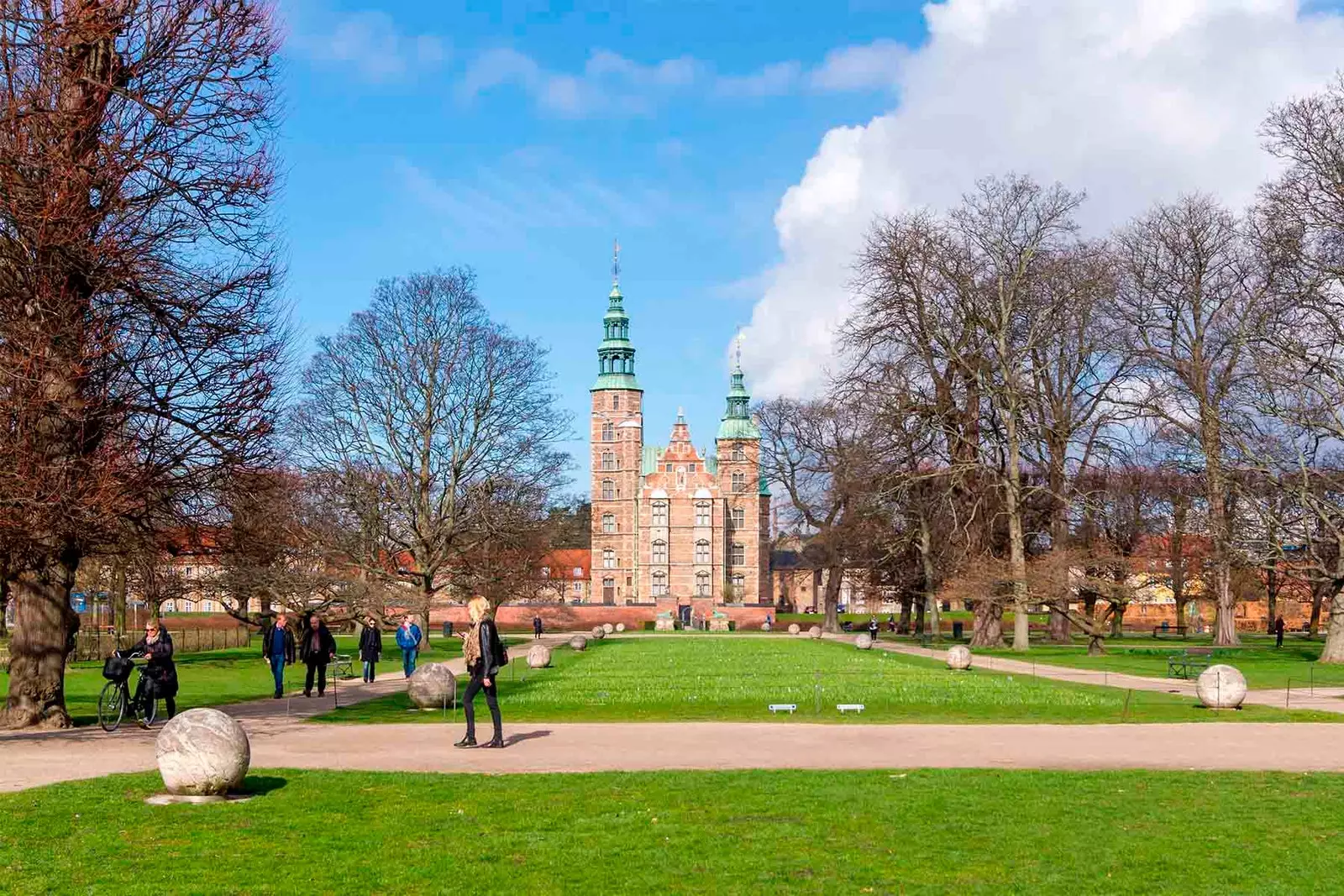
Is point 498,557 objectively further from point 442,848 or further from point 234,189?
point 442,848

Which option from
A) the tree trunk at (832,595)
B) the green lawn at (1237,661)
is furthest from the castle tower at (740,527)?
the green lawn at (1237,661)

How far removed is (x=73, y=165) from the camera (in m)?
17.9

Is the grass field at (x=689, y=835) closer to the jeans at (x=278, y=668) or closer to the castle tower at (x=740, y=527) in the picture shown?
the jeans at (x=278, y=668)

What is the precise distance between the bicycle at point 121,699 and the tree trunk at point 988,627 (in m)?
35.2

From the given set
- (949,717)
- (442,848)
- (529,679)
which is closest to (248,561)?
(529,679)

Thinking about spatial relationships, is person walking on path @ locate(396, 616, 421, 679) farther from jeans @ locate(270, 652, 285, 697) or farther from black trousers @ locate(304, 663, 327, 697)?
jeans @ locate(270, 652, 285, 697)

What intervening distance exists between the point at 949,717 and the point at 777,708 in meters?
2.94

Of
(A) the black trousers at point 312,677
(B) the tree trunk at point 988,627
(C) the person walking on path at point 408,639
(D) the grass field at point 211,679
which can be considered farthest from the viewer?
(B) the tree trunk at point 988,627

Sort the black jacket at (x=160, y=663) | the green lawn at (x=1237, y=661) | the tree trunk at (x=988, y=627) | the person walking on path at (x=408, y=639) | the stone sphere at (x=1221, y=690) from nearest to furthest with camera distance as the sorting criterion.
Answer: the black jacket at (x=160, y=663) < the stone sphere at (x=1221, y=690) < the person walking on path at (x=408, y=639) < the green lawn at (x=1237, y=661) < the tree trunk at (x=988, y=627)

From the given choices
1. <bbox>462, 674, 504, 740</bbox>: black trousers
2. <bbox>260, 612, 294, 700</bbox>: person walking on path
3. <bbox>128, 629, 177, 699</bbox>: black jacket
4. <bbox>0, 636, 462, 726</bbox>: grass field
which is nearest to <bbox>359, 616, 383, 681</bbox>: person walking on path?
<bbox>0, 636, 462, 726</bbox>: grass field

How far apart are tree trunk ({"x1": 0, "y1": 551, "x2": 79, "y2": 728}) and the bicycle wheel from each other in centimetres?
61

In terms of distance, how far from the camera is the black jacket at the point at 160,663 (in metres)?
20.1

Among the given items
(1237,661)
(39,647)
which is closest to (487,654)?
(39,647)

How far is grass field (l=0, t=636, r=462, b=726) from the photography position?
25141 millimetres
